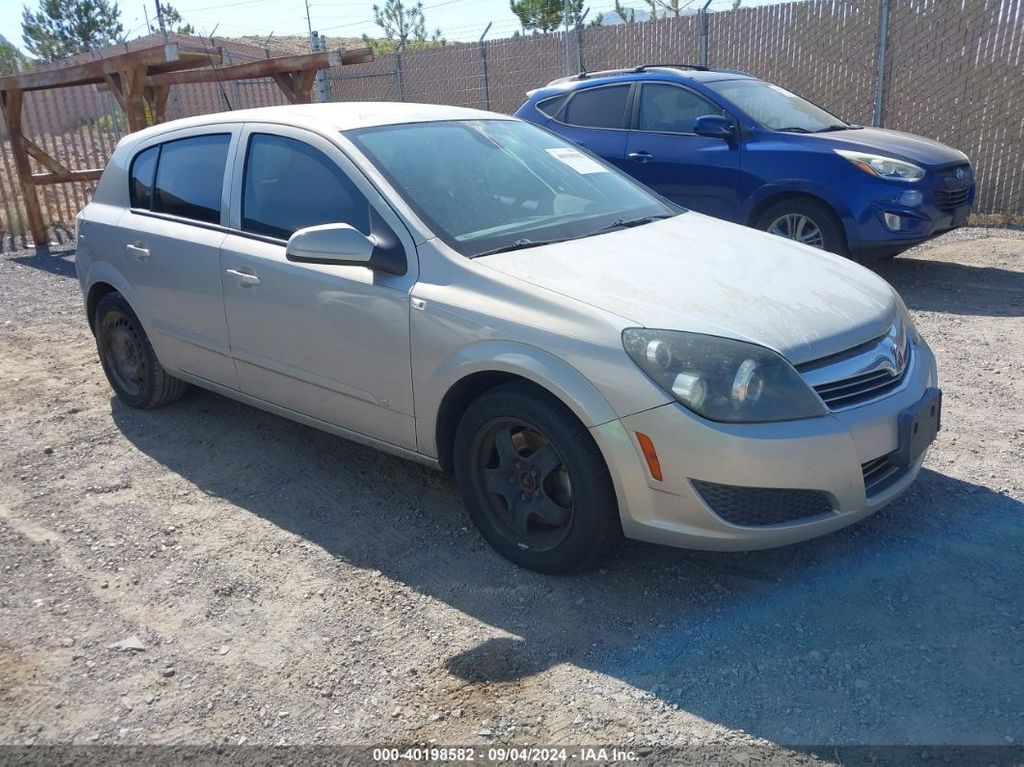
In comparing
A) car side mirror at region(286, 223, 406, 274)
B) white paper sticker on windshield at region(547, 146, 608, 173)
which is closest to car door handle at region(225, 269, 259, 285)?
car side mirror at region(286, 223, 406, 274)

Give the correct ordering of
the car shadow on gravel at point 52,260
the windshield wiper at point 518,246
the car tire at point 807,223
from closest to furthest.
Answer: the windshield wiper at point 518,246 < the car tire at point 807,223 < the car shadow on gravel at point 52,260

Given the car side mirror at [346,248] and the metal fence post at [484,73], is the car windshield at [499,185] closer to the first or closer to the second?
the car side mirror at [346,248]

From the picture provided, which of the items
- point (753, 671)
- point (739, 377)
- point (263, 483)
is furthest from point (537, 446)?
point (263, 483)

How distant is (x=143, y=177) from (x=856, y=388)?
400cm

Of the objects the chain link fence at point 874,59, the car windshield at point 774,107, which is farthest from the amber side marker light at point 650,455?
the chain link fence at point 874,59

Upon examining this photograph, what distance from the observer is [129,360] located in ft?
18.0

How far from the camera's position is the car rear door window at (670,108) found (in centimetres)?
817

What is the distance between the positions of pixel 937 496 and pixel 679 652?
1.63 meters

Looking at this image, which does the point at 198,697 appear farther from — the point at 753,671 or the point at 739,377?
the point at 739,377

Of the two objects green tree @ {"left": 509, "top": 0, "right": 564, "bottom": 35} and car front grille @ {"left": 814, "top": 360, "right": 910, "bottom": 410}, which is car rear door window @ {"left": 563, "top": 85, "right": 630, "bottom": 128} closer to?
car front grille @ {"left": 814, "top": 360, "right": 910, "bottom": 410}

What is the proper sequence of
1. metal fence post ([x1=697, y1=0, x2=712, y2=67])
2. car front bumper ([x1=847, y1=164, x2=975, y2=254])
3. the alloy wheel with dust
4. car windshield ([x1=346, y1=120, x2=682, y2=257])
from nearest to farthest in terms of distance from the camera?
car windshield ([x1=346, y1=120, x2=682, y2=257]) < car front bumper ([x1=847, y1=164, x2=975, y2=254]) < the alloy wheel with dust < metal fence post ([x1=697, y1=0, x2=712, y2=67])

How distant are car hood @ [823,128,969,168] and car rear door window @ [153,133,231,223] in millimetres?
5150

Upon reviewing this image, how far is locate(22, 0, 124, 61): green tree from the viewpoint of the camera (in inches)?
1864

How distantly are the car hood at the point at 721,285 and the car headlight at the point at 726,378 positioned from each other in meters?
0.05
